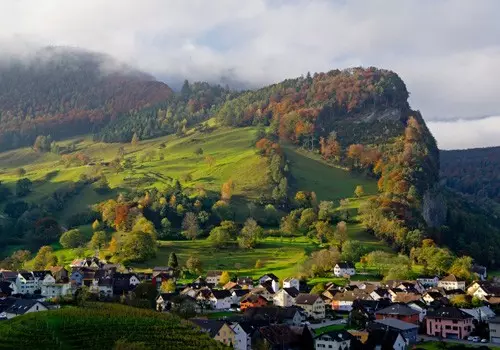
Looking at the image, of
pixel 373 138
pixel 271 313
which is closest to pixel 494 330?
pixel 271 313

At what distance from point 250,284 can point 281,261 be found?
1198cm

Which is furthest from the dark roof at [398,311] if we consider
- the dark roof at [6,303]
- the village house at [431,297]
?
the dark roof at [6,303]

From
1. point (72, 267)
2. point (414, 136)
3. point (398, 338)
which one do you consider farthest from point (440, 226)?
point (398, 338)

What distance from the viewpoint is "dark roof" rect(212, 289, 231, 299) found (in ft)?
218

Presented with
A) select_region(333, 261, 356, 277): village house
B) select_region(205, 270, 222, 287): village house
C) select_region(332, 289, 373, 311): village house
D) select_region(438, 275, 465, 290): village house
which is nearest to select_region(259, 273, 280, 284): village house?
select_region(205, 270, 222, 287): village house

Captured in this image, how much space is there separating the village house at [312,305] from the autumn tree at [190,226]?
33604 millimetres

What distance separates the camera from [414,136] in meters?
142

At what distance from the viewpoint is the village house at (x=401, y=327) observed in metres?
51.0

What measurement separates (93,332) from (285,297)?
34.3m

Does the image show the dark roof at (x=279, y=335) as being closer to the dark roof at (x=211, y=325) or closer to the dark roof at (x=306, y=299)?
the dark roof at (x=211, y=325)

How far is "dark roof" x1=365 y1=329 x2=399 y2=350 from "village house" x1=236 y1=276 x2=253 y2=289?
25.4 metres

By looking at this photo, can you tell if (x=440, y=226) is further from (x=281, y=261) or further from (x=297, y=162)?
(x=281, y=261)

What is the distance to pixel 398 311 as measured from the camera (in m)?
57.6

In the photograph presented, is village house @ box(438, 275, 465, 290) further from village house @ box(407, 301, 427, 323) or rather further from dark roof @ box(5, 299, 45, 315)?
dark roof @ box(5, 299, 45, 315)
